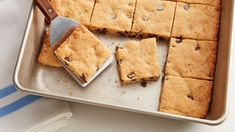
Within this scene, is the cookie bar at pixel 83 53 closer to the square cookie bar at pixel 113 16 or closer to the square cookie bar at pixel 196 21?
the square cookie bar at pixel 113 16

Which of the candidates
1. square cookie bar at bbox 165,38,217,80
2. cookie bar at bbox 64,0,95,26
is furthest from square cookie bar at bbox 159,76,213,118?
cookie bar at bbox 64,0,95,26

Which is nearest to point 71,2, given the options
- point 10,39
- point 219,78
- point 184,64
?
point 10,39

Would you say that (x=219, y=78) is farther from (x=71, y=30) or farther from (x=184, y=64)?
(x=71, y=30)

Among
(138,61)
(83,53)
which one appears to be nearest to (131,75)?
(138,61)

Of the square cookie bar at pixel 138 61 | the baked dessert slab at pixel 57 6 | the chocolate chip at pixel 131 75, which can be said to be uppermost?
the baked dessert slab at pixel 57 6

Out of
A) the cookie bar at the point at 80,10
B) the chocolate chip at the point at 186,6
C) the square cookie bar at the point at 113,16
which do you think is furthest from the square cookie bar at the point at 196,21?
the cookie bar at the point at 80,10
